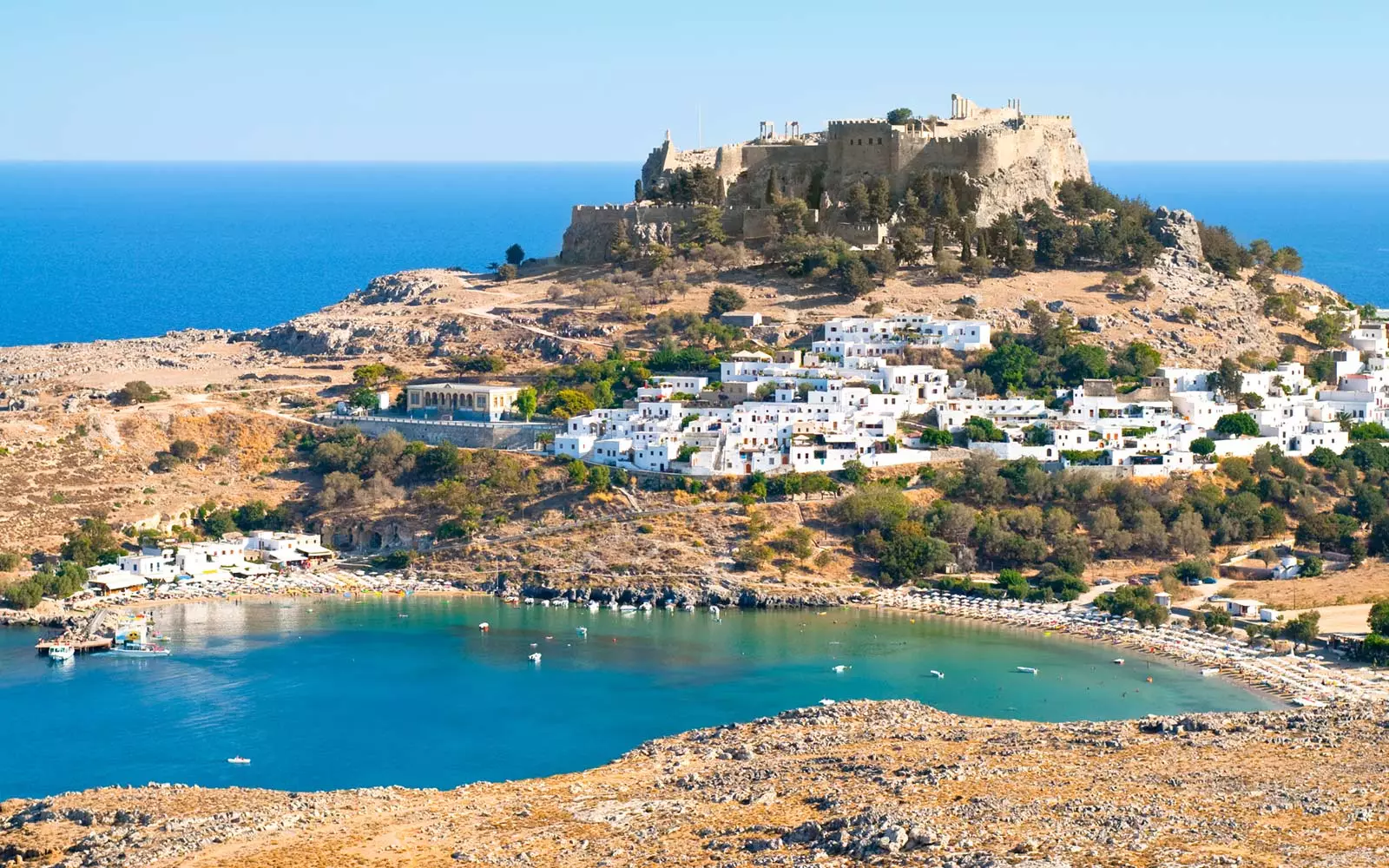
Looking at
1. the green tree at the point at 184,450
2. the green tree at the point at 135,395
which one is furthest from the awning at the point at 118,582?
the green tree at the point at 135,395

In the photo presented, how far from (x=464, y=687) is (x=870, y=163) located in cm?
2876

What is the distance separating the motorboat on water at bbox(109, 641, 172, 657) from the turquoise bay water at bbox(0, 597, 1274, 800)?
1.28 ft

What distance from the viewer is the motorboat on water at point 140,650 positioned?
4772cm

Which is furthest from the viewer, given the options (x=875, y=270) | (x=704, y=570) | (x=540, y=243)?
(x=540, y=243)

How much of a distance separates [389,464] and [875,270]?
16466mm

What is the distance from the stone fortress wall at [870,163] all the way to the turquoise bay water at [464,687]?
844 inches

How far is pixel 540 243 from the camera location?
427 ft

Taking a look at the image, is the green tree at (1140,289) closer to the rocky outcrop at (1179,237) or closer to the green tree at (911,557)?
the rocky outcrop at (1179,237)

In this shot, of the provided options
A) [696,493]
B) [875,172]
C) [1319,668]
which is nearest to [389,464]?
[696,493]

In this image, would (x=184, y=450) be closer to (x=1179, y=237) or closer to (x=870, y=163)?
(x=870, y=163)

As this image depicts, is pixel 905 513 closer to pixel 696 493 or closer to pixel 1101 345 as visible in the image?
pixel 696 493

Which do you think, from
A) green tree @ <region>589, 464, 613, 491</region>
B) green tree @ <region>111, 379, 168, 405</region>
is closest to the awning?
green tree @ <region>111, 379, 168, 405</region>

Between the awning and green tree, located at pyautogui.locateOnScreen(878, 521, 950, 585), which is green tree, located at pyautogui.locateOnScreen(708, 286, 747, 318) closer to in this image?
green tree, located at pyautogui.locateOnScreen(878, 521, 950, 585)

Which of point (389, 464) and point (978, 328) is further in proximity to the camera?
point (978, 328)
